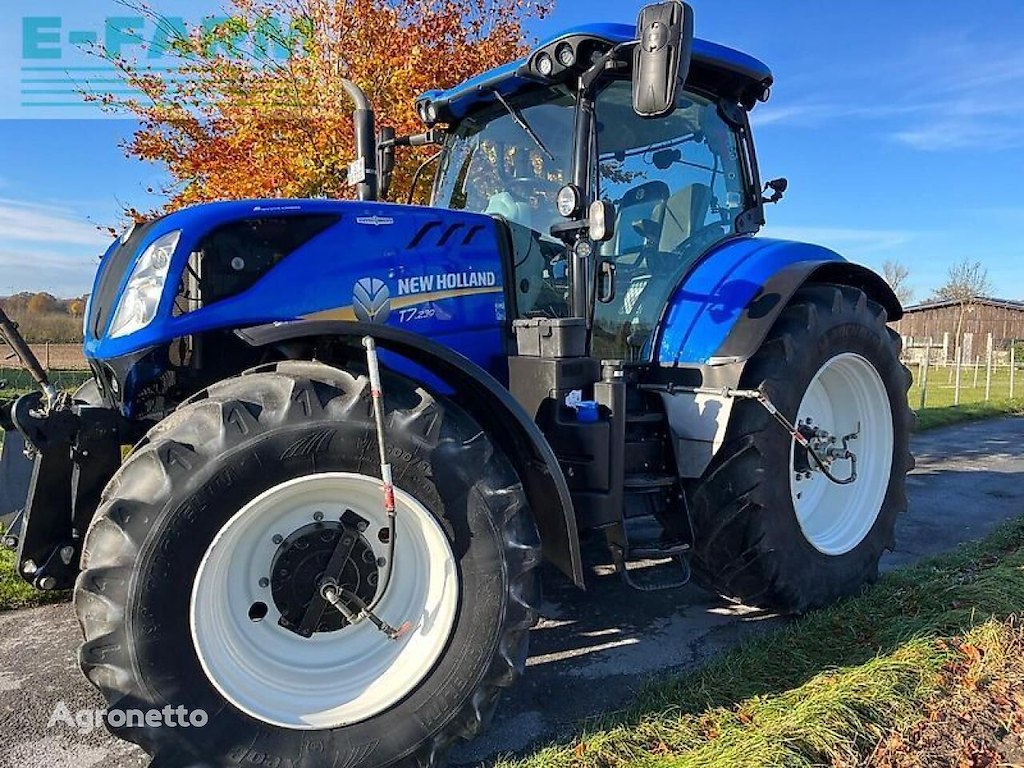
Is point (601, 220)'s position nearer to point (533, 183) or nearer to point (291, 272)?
→ point (533, 183)

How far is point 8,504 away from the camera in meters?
3.10

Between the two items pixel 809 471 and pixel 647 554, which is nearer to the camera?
pixel 647 554

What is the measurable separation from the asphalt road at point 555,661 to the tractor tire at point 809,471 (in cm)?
31

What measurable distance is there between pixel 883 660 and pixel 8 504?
3562 mm

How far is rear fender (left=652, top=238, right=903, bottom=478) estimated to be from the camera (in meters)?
3.36

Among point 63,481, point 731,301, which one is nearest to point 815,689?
point 731,301

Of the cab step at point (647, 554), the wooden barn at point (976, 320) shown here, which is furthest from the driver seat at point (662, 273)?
the wooden barn at point (976, 320)

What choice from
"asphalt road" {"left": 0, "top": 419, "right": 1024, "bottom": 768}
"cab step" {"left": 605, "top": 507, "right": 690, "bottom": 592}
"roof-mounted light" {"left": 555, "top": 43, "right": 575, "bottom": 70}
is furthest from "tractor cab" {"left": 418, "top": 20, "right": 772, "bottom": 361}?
"asphalt road" {"left": 0, "top": 419, "right": 1024, "bottom": 768}

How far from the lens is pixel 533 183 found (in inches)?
138

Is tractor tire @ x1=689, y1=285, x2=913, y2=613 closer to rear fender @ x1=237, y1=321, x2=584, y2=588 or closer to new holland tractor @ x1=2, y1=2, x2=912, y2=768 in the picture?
new holland tractor @ x1=2, y1=2, x2=912, y2=768

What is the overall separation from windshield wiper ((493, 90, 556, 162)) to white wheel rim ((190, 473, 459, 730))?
184 centimetres

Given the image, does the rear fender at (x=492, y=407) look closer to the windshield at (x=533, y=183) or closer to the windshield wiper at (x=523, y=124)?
the windshield at (x=533, y=183)

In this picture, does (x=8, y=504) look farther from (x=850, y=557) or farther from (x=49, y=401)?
(x=850, y=557)

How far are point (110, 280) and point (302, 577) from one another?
149 centimetres
